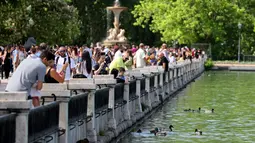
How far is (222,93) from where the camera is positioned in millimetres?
47812

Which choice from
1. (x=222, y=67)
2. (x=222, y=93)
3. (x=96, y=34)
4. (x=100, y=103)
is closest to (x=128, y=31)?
(x=96, y=34)

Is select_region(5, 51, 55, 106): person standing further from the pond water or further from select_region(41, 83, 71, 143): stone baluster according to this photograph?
the pond water

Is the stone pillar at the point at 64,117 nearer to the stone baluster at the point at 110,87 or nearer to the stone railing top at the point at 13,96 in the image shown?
the stone railing top at the point at 13,96

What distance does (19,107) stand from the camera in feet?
41.4

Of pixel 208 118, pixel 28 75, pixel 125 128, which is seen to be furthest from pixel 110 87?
pixel 208 118

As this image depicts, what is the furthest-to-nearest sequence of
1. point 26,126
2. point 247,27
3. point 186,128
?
point 247,27 → point 186,128 → point 26,126

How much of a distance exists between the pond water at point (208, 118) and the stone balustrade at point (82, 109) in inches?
31.3

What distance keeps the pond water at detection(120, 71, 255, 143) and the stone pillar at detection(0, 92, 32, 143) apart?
31.5 feet

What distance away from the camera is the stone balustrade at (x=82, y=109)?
1288 cm

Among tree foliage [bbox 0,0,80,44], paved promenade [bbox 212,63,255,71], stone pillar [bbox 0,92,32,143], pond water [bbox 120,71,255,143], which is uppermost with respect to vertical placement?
tree foliage [bbox 0,0,80,44]

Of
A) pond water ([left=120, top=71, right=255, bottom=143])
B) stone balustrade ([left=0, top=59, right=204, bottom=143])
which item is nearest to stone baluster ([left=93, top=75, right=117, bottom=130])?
stone balustrade ([left=0, top=59, right=204, bottom=143])

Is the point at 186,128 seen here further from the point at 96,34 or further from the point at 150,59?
the point at 96,34

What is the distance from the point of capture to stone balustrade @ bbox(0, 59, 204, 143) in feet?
42.3

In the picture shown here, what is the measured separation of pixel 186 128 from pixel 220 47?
7000cm
